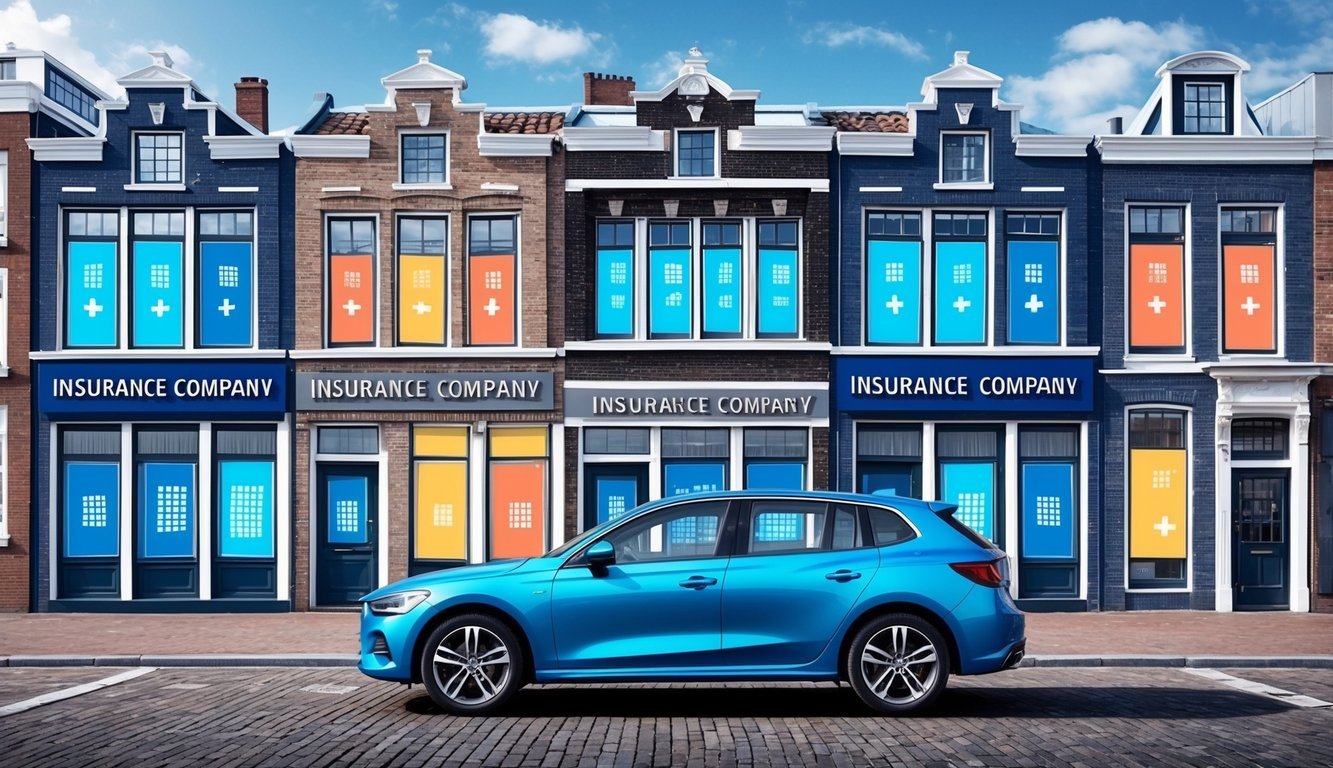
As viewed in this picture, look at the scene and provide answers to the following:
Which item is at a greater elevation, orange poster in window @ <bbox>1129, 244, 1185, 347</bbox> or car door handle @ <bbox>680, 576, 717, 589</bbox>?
orange poster in window @ <bbox>1129, 244, 1185, 347</bbox>

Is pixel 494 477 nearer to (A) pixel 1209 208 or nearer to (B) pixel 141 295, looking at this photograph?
(B) pixel 141 295

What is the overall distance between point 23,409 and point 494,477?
7.45 m

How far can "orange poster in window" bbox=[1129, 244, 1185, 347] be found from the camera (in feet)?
64.0

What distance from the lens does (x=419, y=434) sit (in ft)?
63.6

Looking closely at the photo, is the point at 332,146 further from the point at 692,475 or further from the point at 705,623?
the point at 705,623

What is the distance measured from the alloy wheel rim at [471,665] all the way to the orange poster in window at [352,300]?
10650mm

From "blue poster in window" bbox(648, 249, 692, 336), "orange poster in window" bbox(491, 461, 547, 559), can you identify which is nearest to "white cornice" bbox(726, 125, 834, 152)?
"blue poster in window" bbox(648, 249, 692, 336)

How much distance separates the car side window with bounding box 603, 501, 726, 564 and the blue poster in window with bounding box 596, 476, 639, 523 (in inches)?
376

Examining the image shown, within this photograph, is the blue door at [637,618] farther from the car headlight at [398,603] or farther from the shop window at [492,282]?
the shop window at [492,282]

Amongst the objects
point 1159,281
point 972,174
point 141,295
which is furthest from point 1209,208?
point 141,295

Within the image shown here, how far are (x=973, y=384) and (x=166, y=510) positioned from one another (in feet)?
42.2

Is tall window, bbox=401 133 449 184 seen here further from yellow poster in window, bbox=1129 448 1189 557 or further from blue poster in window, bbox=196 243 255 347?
yellow poster in window, bbox=1129 448 1189 557

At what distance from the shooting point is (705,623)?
9.55m

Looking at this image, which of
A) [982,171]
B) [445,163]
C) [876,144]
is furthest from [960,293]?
[445,163]
